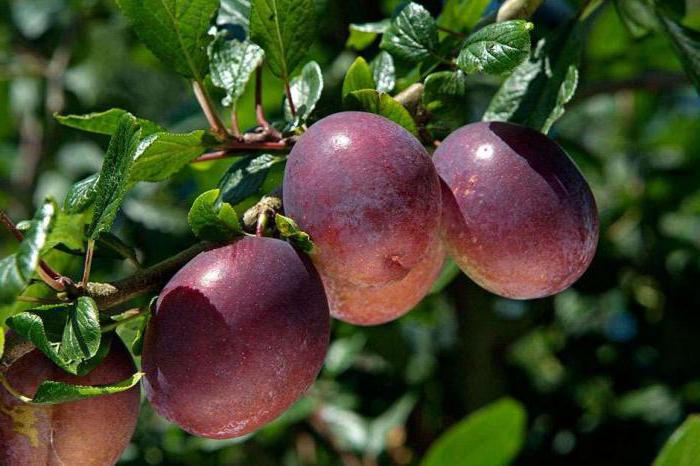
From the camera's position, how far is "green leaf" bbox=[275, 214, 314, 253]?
61 centimetres

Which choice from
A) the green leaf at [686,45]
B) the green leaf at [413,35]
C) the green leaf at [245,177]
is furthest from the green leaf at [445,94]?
the green leaf at [686,45]

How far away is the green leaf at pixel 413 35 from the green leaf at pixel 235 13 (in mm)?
166

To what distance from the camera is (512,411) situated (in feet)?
3.39

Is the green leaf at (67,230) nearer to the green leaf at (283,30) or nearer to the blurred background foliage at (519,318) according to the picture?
the green leaf at (283,30)

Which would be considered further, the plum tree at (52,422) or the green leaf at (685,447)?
the green leaf at (685,447)

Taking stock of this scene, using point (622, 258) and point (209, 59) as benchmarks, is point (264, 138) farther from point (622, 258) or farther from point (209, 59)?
point (622, 258)

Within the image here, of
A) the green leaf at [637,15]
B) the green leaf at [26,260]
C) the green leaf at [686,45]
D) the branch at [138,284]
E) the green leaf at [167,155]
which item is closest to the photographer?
the green leaf at [26,260]

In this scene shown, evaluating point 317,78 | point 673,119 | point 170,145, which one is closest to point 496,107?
point 317,78

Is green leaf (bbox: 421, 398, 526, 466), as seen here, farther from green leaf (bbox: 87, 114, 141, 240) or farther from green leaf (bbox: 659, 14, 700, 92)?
green leaf (bbox: 87, 114, 141, 240)

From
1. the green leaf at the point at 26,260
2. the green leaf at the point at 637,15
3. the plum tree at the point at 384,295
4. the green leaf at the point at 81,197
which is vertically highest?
the green leaf at the point at 26,260

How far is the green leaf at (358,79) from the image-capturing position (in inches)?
28.4

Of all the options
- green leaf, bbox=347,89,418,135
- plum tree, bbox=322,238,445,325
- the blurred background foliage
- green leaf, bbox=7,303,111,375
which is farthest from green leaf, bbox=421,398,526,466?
green leaf, bbox=7,303,111,375

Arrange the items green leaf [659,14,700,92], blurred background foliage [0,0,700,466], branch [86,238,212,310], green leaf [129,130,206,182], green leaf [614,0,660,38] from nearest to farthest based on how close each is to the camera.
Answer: branch [86,238,212,310]
green leaf [129,130,206,182]
green leaf [659,14,700,92]
green leaf [614,0,660,38]
blurred background foliage [0,0,700,466]

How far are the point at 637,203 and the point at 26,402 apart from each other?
1.30m
